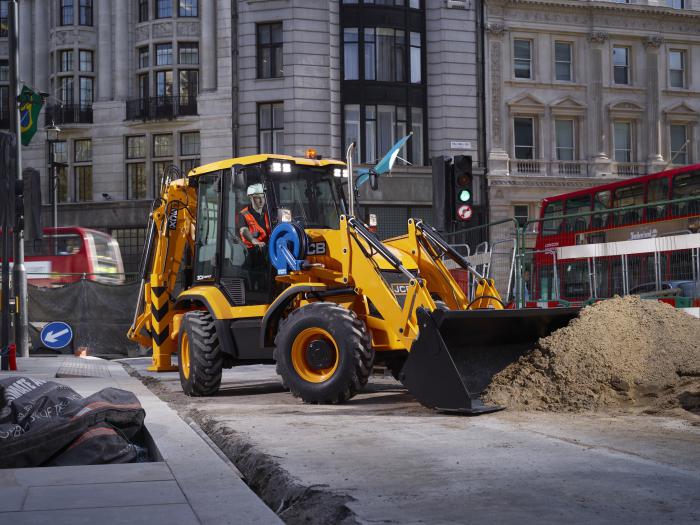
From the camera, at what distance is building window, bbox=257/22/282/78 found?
38062 millimetres

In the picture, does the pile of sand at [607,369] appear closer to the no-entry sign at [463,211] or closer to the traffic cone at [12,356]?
the no-entry sign at [463,211]

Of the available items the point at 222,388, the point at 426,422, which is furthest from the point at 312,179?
the point at 426,422

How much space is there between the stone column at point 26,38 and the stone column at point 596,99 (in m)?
23.7

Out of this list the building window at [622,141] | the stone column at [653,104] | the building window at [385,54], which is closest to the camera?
the building window at [385,54]

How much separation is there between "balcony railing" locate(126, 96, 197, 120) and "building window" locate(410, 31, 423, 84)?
891 centimetres

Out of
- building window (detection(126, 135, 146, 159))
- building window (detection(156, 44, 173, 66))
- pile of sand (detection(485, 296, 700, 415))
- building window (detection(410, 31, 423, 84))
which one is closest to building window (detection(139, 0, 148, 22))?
building window (detection(156, 44, 173, 66))

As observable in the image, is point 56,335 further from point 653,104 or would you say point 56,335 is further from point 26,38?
point 653,104

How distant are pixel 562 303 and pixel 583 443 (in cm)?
907

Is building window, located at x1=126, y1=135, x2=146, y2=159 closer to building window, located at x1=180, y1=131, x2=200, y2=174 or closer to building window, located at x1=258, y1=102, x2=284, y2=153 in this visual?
building window, located at x1=180, y1=131, x2=200, y2=174

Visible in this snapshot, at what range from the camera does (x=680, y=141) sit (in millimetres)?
42344

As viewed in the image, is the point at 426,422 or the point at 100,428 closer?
the point at 100,428

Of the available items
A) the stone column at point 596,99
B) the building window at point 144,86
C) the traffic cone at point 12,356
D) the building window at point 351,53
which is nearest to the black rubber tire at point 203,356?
the traffic cone at point 12,356

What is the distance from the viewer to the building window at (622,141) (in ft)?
136

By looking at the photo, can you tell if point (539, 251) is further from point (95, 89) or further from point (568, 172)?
point (95, 89)
